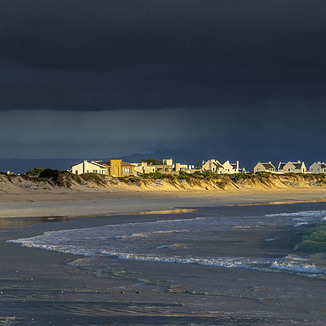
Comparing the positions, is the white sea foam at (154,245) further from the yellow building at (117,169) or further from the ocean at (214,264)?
the yellow building at (117,169)

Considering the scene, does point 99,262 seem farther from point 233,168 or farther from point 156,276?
point 233,168

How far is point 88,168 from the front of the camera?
5098 inches

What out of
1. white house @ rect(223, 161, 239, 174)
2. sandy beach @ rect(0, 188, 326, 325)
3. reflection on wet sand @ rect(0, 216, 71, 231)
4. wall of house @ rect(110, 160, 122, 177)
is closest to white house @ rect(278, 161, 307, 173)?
white house @ rect(223, 161, 239, 174)

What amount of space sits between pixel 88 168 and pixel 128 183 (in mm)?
54787

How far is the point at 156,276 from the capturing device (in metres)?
12.4

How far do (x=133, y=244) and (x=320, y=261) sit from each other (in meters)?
6.66

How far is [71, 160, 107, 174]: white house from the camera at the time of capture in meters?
128

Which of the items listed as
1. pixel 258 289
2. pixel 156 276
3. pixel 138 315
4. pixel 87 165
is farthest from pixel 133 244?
pixel 87 165

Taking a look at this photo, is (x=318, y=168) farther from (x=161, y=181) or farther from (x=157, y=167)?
(x=161, y=181)

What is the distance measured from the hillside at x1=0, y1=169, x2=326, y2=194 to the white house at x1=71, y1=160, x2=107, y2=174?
3574cm

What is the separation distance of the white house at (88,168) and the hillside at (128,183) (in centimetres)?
3574

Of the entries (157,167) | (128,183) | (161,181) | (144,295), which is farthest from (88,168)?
(144,295)

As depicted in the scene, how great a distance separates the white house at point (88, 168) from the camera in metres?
128

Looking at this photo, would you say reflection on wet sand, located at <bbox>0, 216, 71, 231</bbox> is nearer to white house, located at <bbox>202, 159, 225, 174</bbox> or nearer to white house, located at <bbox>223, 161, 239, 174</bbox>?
white house, located at <bbox>202, 159, 225, 174</bbox>
